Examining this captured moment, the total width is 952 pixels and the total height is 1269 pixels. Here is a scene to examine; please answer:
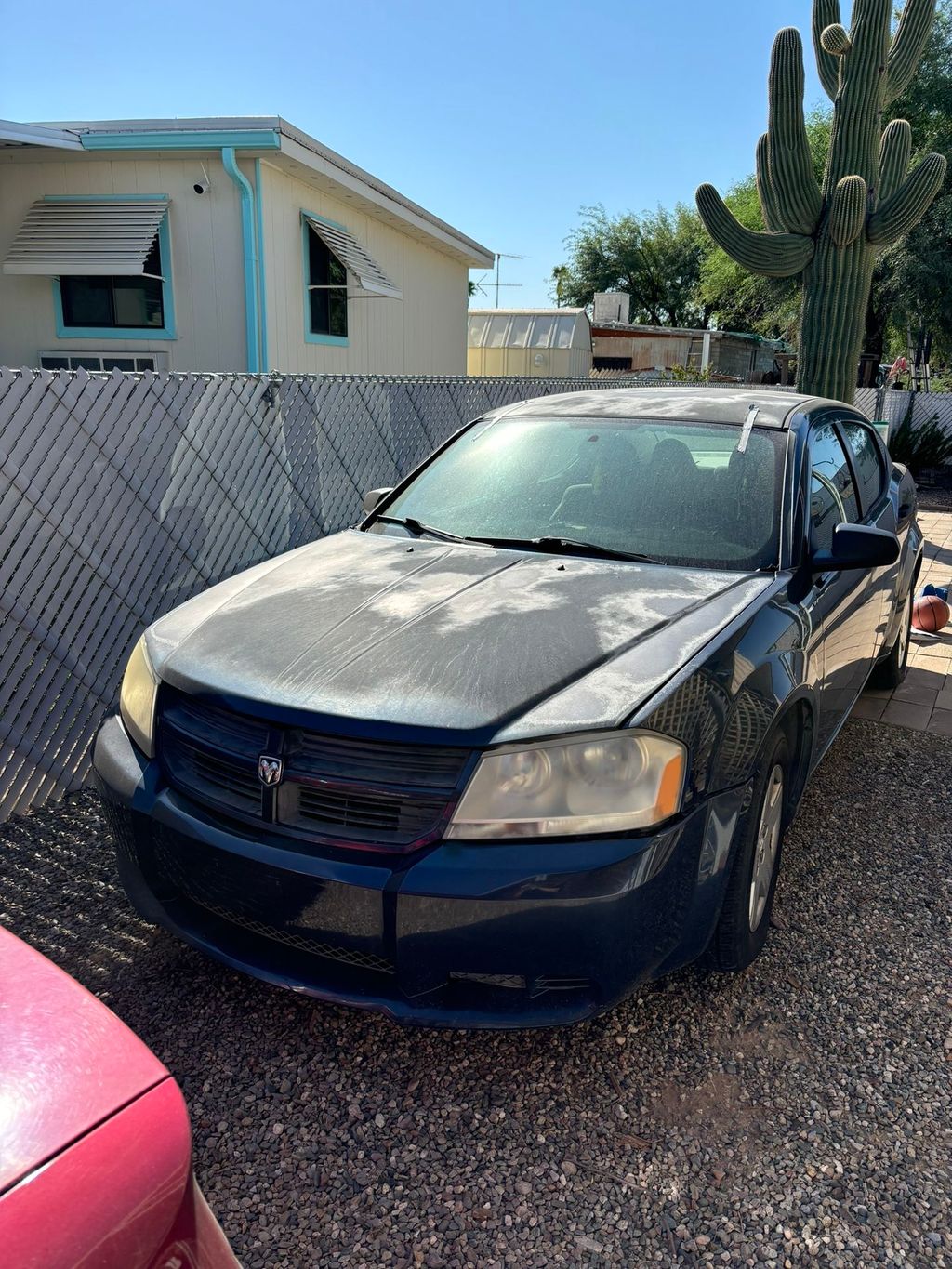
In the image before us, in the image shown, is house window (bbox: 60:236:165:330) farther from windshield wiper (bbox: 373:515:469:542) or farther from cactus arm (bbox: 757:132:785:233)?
cactus arm (bbox: 757:132:785:233)

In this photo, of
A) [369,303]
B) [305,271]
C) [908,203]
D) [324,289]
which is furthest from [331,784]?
[908,203]

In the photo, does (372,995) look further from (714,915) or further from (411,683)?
(714,915)

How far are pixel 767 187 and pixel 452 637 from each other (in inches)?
453

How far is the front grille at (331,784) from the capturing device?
80.1 inches

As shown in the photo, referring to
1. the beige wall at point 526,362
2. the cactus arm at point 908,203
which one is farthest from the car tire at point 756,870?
the beige wall at point 526,362

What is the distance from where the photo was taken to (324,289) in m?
9.97

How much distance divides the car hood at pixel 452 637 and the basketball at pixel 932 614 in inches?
174

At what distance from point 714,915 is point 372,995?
871 millimetres

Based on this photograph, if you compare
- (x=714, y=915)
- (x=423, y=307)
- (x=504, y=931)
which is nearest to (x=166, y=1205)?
(x=504, y=931)

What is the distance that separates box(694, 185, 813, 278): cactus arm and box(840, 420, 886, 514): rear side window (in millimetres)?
7738

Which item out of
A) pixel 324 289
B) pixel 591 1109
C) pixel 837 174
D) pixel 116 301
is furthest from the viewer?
pixel 837 174

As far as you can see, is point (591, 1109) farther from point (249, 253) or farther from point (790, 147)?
point (790, 147)

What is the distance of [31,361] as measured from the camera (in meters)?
9.21

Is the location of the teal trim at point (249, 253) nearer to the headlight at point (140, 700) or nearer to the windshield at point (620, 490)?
the windshield at point (620, 490)
